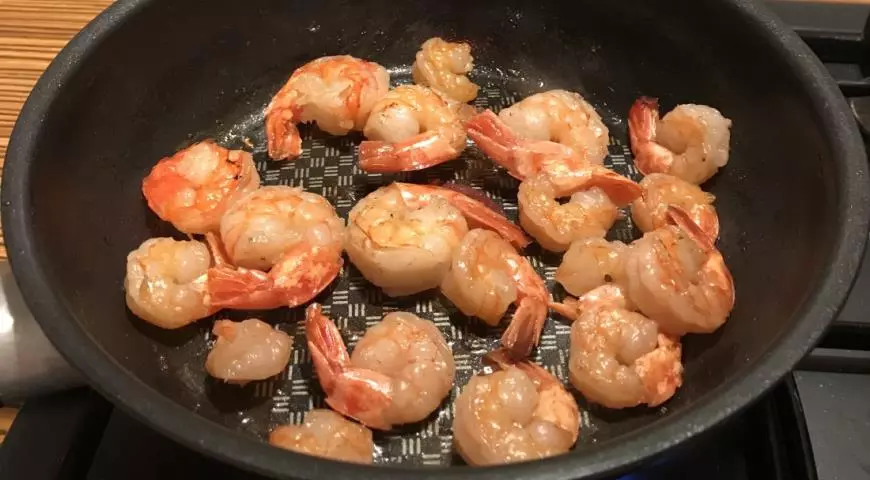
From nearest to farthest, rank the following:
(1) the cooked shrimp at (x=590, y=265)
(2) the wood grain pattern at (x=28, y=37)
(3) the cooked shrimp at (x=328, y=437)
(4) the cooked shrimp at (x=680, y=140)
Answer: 1. (3) the cooked shrimp at (x=328, y=437)
2. (1) the cooked shrimp at (x=590, y=265)
3. (4) the cooked shrimp at (x=680, y=140)
4. (2) the wood grain pattern at (x=28, y=37)

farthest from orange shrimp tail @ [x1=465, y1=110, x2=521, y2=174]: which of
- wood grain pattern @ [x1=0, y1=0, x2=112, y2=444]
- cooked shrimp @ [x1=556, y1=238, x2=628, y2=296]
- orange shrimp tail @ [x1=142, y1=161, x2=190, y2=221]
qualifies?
wood grain pattern @ [x1=0, y1=0, x2=112, y2=444]

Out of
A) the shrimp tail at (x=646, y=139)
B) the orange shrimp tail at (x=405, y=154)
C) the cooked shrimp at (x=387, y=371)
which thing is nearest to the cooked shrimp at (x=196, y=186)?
the orange shrimp tail at (x=405, y=154)

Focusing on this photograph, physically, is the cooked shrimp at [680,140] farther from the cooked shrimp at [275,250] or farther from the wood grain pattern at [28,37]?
the wood grain pattern at [28,37]

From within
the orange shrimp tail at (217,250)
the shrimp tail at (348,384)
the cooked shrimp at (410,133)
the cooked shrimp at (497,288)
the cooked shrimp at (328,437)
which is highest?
the cooked shrimp at (410,133)

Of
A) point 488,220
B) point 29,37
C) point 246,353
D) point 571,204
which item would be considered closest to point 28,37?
point 29,37

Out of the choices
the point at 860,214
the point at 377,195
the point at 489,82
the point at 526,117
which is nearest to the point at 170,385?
the point at 377,195

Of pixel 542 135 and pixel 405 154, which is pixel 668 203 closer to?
pixel 542 135

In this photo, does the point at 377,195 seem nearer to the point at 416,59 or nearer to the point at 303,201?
the point at 303,201

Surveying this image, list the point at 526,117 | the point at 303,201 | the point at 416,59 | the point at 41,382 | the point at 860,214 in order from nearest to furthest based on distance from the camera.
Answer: the point at 860,214 → the point at 41,382 → the point at 303,201 → the point at 526,117 → the point at 416,59
